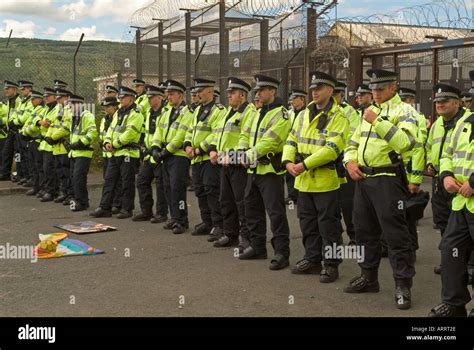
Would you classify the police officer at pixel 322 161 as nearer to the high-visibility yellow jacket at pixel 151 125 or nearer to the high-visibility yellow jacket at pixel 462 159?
the high-visibility yellow jacket at pixel 462 159

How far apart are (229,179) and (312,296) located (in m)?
2.37

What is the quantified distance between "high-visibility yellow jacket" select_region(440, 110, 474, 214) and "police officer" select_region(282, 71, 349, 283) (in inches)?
54.3

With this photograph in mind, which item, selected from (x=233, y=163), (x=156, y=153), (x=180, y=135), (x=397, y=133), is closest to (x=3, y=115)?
(x=156, y=153)

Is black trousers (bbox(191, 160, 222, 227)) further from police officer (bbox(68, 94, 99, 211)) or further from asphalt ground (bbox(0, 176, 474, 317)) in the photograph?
police officer (bbox(68, 94, 99, 211))

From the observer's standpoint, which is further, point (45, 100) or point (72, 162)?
point (45, 100)

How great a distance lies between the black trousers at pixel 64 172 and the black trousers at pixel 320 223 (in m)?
5.73

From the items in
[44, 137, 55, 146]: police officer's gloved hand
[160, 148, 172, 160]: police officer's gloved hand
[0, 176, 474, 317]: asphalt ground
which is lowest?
[0, 176, 474, 317]: asphalt ground

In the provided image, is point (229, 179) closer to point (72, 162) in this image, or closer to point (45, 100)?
point (72, 162)

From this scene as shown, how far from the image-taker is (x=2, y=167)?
13.9 metres

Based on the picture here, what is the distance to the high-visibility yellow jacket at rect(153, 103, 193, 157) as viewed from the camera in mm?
9016

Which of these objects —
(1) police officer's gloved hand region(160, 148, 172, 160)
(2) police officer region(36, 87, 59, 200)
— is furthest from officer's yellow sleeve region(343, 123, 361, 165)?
(2) police officer region(36, 87, 59, 200)

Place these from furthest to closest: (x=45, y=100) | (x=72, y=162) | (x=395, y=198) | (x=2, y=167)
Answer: (x=2, y=167) → (x=45, y=100) → (x=72, y=162) → (x=395, y=198)

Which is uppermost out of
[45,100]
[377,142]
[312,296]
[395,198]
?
[45,100]
